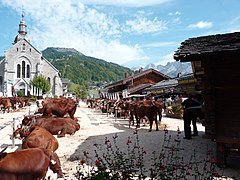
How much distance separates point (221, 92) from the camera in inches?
282

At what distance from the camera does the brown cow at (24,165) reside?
4607mm

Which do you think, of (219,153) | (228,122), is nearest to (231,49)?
(228,122)

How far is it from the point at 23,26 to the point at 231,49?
292 ft

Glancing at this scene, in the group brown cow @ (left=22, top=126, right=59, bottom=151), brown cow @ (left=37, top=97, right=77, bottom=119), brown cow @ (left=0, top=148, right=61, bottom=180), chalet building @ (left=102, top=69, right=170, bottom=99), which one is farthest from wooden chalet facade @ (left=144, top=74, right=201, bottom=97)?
brown cow @ (left=0, top=148, right=61, bottom=180)

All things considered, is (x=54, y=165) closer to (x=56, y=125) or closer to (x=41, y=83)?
(x=56, y=125)

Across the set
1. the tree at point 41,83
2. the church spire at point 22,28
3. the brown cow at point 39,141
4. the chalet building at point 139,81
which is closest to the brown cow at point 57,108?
the brown cow at point 39,141

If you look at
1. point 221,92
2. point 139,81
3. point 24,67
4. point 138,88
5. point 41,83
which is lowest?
point 221,92

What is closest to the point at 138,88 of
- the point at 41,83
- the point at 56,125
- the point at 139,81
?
the point at 139,81

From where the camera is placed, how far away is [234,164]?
744cm

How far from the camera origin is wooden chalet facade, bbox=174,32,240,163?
6902mm

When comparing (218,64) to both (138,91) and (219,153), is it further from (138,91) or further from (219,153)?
(138,91)

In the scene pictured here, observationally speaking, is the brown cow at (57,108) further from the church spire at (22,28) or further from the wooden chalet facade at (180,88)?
the church spire at (22,28)

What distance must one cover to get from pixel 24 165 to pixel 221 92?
511cm

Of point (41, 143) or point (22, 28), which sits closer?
point (41, 143)
